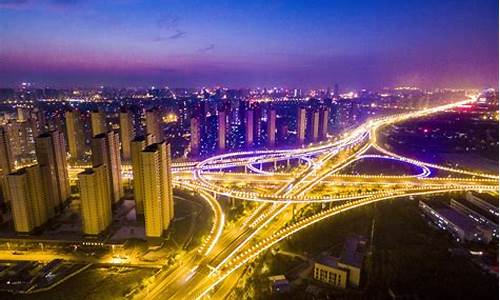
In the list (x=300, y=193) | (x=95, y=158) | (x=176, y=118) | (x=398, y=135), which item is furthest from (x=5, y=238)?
(x=398, y=135)

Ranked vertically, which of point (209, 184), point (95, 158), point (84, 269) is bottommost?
point (84, 269)

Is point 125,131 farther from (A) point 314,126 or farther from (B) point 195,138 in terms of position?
(A) point 314,126

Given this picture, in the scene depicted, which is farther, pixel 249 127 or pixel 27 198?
pixel 249 127

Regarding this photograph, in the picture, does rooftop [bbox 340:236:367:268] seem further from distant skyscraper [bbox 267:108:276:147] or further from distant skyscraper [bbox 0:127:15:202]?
distant skyscraper [bbox 267:108:276:147]

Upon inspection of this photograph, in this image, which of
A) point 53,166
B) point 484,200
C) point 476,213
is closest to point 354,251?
point 476,213

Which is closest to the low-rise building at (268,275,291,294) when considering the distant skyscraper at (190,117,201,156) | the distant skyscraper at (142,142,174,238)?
the distant skyscraper at (142,142,174,238)

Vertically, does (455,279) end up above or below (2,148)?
below

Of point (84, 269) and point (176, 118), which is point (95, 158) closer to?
point (84, 269)
